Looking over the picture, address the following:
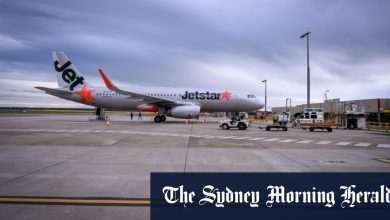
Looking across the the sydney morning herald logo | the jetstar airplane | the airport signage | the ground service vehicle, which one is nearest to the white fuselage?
the jetstar airplane

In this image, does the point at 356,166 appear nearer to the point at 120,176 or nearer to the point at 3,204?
the point at 120,176

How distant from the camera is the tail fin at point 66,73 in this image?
124ft

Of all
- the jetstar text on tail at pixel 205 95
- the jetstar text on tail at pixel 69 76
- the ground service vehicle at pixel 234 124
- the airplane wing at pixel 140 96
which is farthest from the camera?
the jetstar text on tail at pixel 69 76

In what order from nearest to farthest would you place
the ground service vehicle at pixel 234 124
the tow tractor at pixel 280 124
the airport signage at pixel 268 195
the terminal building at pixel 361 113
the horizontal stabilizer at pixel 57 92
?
the airport signage at pixel 268 195 < the tow tractor at pixel 280 124 < the ground service vehicle at pixel 234 124 < the terminal building at pixel 361 113 < the horizontal stabilizer at pixel 57 92

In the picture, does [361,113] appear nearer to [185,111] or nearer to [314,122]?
[314,122]

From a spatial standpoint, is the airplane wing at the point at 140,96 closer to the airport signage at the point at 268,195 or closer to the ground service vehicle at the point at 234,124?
the ground service vehicle at the point at 234,124

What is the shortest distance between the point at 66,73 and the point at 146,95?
39.3 ft

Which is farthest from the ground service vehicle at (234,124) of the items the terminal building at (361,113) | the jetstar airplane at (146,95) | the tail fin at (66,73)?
the tail fin at (66,73)

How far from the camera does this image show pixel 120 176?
7277 mm

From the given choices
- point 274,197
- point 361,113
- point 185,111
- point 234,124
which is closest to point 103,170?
point 274,197

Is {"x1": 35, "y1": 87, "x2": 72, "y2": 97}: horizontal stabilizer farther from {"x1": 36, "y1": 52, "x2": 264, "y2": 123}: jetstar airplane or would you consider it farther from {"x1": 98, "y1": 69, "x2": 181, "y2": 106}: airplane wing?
{"x1": 98, "y1": 69, "x2": 181, "y2": 106}: airplane wing

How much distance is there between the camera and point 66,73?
37844 millimetres

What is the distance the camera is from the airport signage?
4.84 metres

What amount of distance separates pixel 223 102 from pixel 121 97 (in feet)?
43.9
